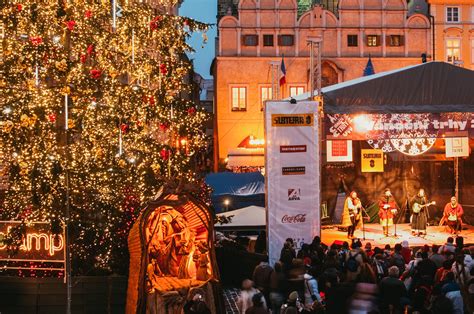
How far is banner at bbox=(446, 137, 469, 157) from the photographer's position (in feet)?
93.2

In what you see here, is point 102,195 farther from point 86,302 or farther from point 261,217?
point 261,217

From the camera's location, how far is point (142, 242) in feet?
44.9

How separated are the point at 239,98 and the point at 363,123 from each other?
20760mm

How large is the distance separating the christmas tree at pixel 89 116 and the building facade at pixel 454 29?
103 ft

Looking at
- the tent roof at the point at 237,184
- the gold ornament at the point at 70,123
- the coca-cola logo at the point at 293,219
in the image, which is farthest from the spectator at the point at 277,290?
the tent roof at the point at 237,184

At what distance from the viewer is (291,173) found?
19953mm

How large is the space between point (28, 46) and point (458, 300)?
31.1 feet

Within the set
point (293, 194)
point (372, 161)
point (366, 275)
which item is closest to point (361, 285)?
point (366, 275)

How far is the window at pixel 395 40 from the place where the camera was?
44.9m

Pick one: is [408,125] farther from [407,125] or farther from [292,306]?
[292,306]

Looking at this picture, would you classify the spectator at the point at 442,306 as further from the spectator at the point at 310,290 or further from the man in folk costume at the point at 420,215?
the man in folk costume at the point at 420,215

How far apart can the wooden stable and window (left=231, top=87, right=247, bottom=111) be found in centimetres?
2937

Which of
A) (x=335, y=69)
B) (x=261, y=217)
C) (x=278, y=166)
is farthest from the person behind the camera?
(x=335, y=69)

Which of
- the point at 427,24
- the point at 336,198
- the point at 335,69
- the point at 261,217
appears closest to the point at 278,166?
the point at 261,217
